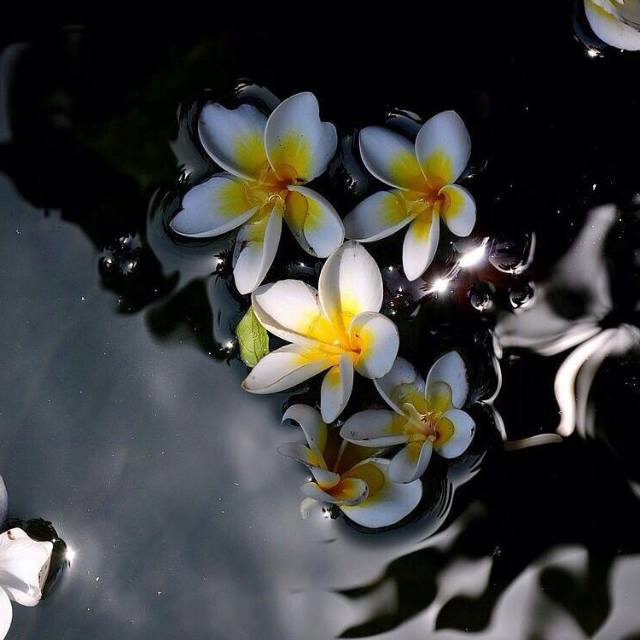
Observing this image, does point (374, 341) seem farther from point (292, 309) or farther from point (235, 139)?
point (235, 139)

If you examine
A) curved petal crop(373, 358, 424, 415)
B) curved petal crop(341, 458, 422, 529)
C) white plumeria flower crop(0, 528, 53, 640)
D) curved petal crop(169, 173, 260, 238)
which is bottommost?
white plumeria flower crop(0, 528, 53, 640)

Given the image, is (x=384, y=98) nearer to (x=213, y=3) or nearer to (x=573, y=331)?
(x=213, y=3)

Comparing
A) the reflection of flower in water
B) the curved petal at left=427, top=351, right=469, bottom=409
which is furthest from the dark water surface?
the curved petal at left=427, top=351, right=469, bottom=409

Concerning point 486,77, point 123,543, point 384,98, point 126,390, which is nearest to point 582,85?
point 486,77

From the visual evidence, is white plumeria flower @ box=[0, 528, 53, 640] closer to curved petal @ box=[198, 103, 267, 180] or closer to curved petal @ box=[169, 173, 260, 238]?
curved petal @ box=[169, 173, 260, 238]

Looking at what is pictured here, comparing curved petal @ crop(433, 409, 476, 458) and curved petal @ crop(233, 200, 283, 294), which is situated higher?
curved petal @ crop(233, 200, 283, 294)

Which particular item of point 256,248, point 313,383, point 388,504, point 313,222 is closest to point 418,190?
point 313,222

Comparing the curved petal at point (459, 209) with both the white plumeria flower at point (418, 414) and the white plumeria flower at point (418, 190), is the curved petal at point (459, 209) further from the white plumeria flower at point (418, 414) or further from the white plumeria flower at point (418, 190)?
the white plumeria flower at point (418, 414)
